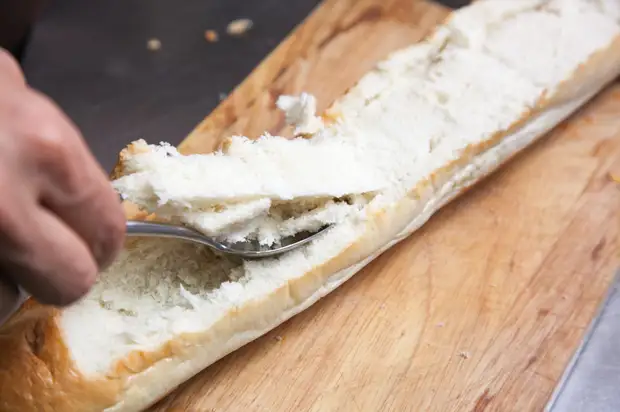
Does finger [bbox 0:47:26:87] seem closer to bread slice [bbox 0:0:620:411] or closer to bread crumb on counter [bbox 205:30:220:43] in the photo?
bread slice [bbox 0:0:620:411]

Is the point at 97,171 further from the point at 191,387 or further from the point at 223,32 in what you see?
the point at 223,32

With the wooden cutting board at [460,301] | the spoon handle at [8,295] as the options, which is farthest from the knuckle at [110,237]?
the wooden cutting board at [460,301]

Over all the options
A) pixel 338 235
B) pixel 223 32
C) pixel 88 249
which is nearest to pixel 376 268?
pixel 338 235

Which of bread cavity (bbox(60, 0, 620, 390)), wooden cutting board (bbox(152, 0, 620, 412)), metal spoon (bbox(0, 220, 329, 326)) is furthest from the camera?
wooden cutting board (bbox(152, 0, 620, 412))

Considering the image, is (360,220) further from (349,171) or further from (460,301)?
(460,301)

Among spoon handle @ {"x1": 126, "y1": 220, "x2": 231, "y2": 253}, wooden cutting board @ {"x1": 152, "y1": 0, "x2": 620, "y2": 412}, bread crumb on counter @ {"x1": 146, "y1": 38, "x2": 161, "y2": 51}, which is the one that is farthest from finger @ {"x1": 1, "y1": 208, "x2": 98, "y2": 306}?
bread crumb on counter @ {"x1": 146, "y1": 38, "x2": 161, "y2": 51}

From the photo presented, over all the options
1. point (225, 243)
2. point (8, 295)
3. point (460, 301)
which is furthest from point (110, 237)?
point (460, 301)
